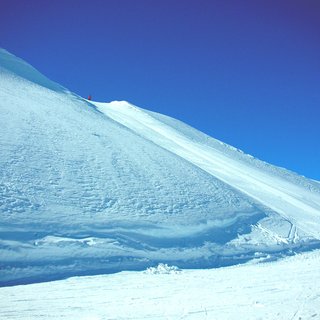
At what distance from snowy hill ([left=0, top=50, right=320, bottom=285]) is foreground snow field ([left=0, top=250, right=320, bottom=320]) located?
704mm

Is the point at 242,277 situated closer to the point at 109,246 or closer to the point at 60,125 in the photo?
the point at 109,246

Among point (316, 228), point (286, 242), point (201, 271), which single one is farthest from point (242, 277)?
point (316, 228)

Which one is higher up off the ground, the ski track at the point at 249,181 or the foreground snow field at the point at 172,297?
the ski track at the point at 249,181

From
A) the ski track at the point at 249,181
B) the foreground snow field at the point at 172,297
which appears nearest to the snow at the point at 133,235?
the foreground snow field at the point at 172,297

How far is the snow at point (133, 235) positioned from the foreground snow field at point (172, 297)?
23mm

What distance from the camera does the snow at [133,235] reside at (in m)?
6.10

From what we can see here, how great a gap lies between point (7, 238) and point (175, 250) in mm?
4143

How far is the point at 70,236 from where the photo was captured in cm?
830

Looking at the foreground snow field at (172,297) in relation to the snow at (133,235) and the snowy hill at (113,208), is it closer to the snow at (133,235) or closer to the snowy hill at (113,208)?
the snow at (133,235)

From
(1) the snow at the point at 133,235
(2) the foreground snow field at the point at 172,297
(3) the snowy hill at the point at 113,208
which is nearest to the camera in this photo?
(2) the foreground snow field at the point at 172,297

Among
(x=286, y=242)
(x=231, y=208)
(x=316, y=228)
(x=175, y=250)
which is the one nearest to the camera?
(x=175, y=250)

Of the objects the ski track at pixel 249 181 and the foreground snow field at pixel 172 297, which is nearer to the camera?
the foreground snow field at pixel 172 297

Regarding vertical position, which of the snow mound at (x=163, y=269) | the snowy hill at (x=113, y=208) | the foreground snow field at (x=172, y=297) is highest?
the snowy hill at (x=113, y=208)

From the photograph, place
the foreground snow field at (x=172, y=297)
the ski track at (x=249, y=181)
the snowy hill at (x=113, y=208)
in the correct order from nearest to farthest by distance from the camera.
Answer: the foreground snow field at (x=172, y=297)
the snowy hill at (x=113, y=208)
the ski track at (x=249, y=181)
